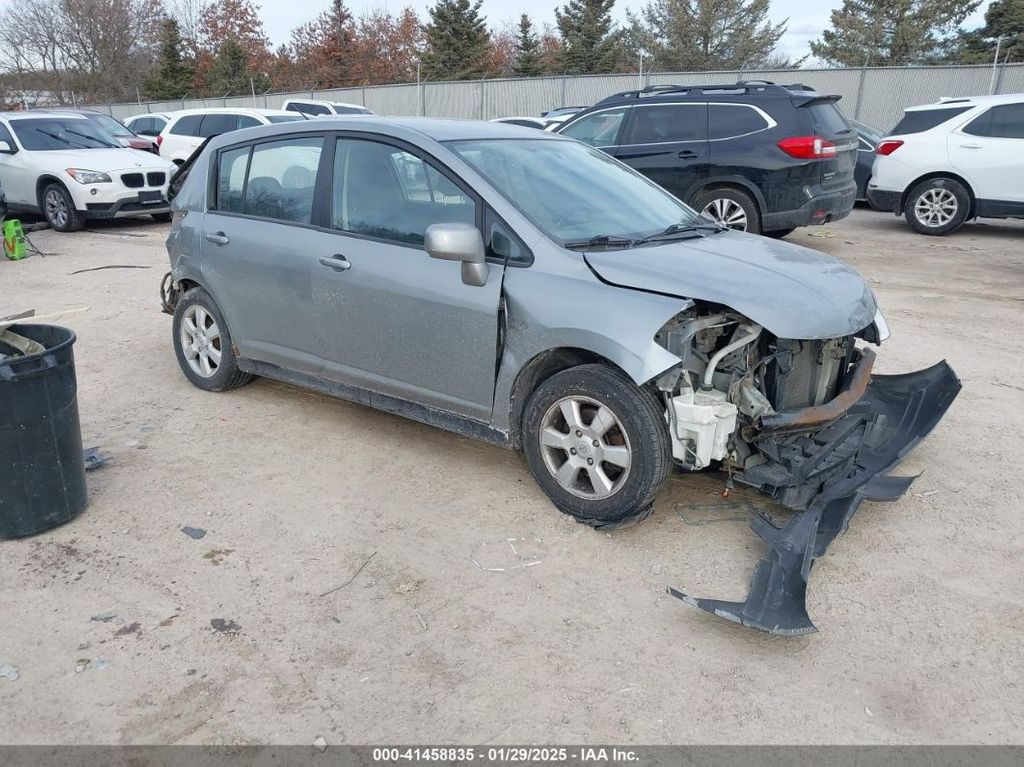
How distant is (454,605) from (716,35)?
153 feet

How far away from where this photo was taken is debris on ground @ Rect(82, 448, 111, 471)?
4.48 m

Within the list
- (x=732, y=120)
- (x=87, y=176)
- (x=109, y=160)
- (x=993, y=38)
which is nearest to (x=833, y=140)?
(x=732, y=120)

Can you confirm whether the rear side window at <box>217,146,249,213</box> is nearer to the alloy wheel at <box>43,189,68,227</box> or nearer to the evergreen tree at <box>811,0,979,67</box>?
the alloy wheel at <box>43,189,68,227</box>

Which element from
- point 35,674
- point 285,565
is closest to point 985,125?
point 285,565

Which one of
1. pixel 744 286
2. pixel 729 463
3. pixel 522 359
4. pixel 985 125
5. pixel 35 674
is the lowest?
pixel 35 674

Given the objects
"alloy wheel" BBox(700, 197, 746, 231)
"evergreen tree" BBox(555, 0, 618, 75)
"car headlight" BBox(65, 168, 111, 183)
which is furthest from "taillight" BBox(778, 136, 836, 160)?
"evergreen tree" BBox(555, 0, 618, 75)

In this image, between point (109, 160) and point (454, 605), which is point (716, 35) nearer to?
point (109, 160)

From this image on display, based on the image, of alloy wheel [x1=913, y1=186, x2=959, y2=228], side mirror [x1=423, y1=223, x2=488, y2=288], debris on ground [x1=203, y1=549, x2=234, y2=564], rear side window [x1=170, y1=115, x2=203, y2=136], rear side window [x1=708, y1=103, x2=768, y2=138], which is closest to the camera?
debris on ground [x1=203, y1=549, x2=234, y2=564]

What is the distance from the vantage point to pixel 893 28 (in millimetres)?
41750

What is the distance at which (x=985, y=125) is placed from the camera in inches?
443

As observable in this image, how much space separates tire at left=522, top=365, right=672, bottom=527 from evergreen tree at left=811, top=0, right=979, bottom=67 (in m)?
42.7

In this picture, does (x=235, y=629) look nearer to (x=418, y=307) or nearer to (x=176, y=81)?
(x=418, y=307)

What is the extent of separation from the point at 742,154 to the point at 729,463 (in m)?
7.03

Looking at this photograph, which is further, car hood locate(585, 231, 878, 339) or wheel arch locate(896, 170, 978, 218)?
wheel arch locate(896, 170, 978, 218)
